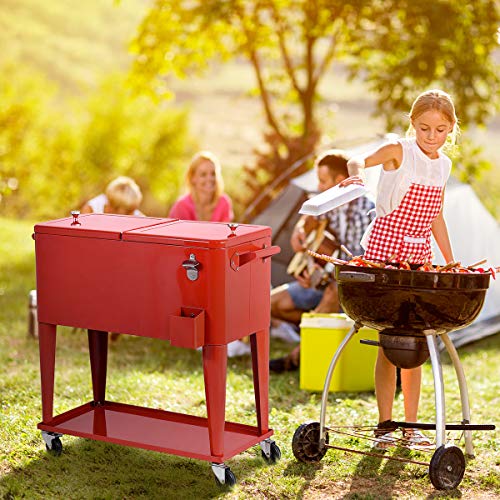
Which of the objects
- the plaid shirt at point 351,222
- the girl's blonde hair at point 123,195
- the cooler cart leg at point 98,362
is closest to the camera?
the cooler cart leg at point 98,362

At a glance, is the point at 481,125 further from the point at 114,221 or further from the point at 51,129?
the point at 51,129

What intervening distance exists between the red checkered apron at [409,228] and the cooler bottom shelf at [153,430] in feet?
3.04

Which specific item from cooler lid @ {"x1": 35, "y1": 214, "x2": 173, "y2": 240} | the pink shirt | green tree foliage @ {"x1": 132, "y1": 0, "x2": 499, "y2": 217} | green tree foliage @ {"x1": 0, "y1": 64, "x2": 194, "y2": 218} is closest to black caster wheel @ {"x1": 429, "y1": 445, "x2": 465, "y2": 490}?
cooler lid @ {"x1": 35, "y1": 214, "x2": 173, "y2": 240}

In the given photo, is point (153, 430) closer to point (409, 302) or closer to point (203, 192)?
point (409, 302)

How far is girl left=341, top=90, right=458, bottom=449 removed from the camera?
153 inches

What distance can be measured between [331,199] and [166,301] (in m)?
0.76

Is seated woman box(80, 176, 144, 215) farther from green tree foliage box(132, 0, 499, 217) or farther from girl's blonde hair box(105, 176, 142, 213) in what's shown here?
green tree foliage box(132, 0, 499, 217)

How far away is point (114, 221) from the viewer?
405cm

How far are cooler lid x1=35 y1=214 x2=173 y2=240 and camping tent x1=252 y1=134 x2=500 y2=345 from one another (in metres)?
2.54

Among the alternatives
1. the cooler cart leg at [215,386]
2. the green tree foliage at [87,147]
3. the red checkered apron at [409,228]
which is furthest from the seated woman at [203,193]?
the green tree foliage at [87,147]

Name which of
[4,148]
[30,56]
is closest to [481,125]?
[4,148]

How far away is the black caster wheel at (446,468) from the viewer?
3.65 meters

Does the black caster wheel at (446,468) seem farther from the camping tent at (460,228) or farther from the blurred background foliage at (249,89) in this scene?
the blurred background foliage at (249,89)

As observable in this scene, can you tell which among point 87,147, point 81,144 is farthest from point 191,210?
point 81,144
